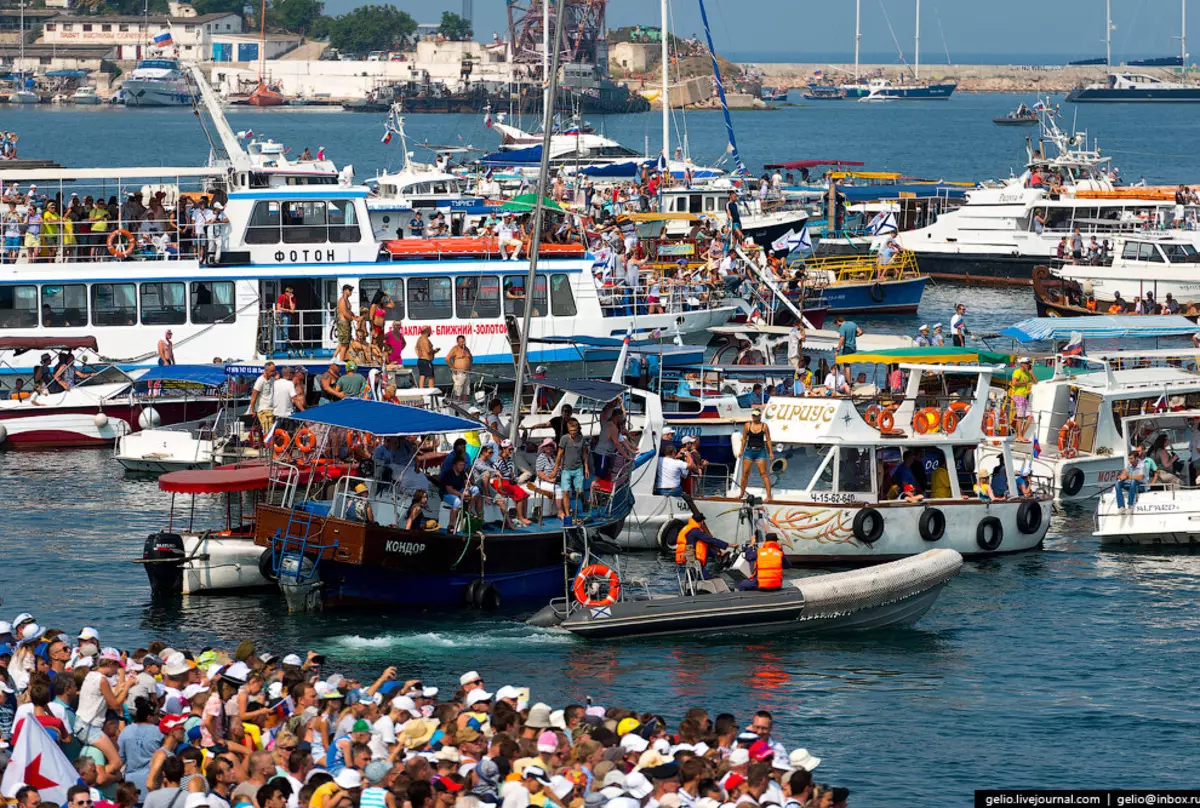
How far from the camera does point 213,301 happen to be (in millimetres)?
41219

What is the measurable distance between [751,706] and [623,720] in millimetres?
6502

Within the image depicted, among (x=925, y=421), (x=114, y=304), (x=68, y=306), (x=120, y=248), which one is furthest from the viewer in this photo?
(x=120, y=248)

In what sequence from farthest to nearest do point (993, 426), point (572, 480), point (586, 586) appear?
point (993, 426) < point (572, 480) < point (586, 586)

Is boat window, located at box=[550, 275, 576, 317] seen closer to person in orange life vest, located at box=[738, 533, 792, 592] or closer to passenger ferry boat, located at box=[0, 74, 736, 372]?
passenger ferry boat, located at box=[0, 74, 736, 372]

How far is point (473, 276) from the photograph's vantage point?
42438 mm

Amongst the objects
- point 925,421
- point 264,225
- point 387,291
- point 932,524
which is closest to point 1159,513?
point 932,524

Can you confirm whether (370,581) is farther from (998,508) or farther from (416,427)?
(998,508)

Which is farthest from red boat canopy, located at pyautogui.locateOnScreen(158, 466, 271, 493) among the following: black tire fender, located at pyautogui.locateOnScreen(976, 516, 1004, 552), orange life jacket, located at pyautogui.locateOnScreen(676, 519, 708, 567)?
black tire fender, located at pyautogui.locateOnScreen(976, 516, 1004, 552)

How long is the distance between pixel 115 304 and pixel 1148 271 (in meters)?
31.4

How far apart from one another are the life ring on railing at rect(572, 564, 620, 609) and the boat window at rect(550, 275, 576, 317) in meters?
17.7

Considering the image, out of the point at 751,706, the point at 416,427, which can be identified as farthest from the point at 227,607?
the point at 751,706

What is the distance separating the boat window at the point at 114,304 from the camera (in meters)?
40.6

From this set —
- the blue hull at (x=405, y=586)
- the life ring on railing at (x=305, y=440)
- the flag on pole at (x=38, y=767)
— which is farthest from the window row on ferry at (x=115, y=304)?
the flag on pole at (x=38, y=767)

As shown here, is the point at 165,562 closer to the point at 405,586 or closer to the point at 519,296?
the point at 405,586
